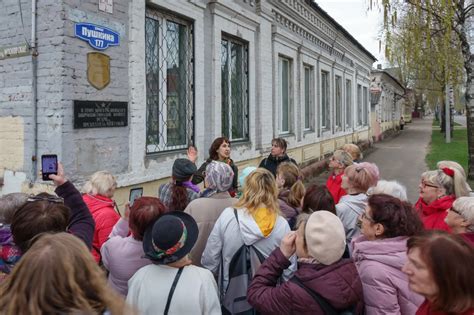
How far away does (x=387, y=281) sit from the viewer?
2.47 meters

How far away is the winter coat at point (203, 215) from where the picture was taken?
3383 millimetres

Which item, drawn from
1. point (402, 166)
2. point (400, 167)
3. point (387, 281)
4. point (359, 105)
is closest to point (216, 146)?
point (387, 281)

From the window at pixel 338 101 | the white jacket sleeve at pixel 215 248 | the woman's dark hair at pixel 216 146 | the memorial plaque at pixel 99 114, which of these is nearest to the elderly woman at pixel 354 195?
the white jacket sleeve at pixel 215 248

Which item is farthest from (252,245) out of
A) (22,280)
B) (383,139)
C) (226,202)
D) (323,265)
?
(383,139)

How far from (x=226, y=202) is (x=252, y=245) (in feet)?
1.65

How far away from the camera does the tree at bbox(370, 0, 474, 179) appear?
896cm

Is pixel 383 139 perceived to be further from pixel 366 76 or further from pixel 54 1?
pixel 54 1

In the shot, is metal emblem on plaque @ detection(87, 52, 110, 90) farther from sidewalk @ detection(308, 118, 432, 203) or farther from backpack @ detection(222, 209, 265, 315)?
sidewalk @ detection(308, 118, 432, 203)

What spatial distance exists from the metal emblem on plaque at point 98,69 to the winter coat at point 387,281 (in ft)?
12.0

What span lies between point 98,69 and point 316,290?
149 inches

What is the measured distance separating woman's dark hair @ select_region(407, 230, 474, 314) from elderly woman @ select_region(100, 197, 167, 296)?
5.40 feet

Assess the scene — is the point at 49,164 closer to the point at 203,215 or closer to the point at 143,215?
the point at 143,215

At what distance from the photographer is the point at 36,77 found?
4.69m

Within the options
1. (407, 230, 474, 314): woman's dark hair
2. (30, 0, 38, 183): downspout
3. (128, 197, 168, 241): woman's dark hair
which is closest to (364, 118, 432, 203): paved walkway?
(30, 0, 38, 183): downspout
